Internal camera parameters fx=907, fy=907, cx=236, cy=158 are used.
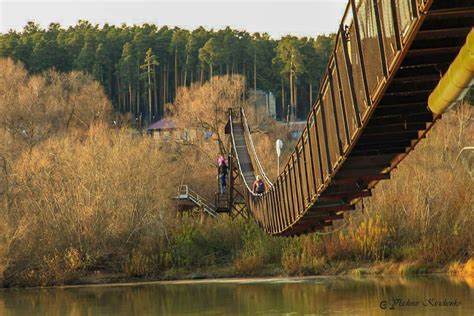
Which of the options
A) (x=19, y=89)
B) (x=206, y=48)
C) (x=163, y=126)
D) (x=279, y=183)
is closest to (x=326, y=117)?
(x=279, y=183)

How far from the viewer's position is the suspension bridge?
9.55 m

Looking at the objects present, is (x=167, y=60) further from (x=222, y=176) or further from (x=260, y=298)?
(x=260, y=298)

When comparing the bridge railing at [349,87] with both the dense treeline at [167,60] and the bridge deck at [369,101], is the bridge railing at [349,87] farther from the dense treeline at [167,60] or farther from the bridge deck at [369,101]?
the dense treeline at [167,60]

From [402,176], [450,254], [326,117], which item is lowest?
[450,254]

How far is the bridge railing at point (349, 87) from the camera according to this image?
10672mm

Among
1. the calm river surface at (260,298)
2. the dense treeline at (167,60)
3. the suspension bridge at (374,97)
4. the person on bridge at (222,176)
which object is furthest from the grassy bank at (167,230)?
the dense treeline at (167,60)

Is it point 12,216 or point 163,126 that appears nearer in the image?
point 12,216

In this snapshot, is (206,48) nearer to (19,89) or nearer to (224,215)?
(19,89)

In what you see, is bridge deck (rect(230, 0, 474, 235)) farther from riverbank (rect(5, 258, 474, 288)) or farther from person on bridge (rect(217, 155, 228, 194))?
person on bridge (rect(217, 155, 228, 194))

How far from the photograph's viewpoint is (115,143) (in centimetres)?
3881

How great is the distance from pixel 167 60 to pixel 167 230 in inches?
2501

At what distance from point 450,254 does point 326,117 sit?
20189 mm

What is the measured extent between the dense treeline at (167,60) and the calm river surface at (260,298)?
56571 millimetres

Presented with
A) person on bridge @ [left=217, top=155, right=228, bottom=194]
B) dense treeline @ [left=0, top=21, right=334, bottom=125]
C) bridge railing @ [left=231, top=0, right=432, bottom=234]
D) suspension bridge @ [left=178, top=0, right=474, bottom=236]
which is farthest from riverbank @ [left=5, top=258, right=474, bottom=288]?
dense treeline @ [left=0, top=21, right=334, bottom=125]
